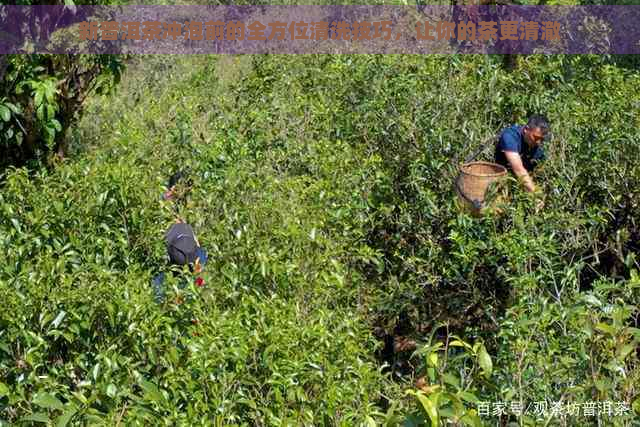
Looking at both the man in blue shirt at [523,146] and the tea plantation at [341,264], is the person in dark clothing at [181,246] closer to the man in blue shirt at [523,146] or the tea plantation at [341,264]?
the tea plantation at [341,264]

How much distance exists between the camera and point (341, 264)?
350 cm

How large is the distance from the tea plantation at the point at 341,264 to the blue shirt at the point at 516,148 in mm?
205

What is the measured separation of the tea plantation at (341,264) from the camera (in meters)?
2.35

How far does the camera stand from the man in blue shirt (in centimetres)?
459

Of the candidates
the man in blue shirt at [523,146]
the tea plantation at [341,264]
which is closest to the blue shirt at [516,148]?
the man in blue shirt at [523,146]

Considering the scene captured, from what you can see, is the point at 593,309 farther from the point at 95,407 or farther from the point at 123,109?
the point at 123,109

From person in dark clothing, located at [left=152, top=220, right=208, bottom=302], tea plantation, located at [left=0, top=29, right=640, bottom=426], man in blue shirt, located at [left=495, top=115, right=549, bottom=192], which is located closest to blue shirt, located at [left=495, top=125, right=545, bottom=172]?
man in blue shirt, located at [left=495, top=115, right=549, bottom=192]

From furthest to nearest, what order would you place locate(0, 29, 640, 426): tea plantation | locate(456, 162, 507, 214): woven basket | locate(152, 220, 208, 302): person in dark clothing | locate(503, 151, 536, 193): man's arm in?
locate(503, 151, 536, 193): man's arm, locate(456, 162, 507, 214): woven basket, locate(152, 220, 208, 302): person in dark clothing, locate(0, 29, 640, 426): tea plantation

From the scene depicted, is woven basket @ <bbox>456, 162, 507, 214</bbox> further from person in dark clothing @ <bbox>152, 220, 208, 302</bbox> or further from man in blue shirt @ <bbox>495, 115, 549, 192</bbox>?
person in dark clothing @ <bbox>152, 220, 208, 302</bbox>

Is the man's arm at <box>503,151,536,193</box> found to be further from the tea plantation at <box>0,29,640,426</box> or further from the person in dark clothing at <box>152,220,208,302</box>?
the person in dark clothing at <box>152,220,208,302</box>

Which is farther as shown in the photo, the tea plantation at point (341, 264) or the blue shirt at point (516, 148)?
the blue shirt at point (516, 148)

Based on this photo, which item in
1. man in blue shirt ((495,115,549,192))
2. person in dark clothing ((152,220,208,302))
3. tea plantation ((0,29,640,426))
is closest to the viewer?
tea plantation ((0,29,640,426))

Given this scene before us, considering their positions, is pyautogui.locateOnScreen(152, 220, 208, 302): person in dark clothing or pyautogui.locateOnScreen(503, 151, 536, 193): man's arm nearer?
pyautogui.locateOnScreen(152, 220, 208, 302): person in dark clothing

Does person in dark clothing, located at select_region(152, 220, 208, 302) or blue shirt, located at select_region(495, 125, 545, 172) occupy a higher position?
blue shirt, located at select_region(495, 125, 545, 172)
